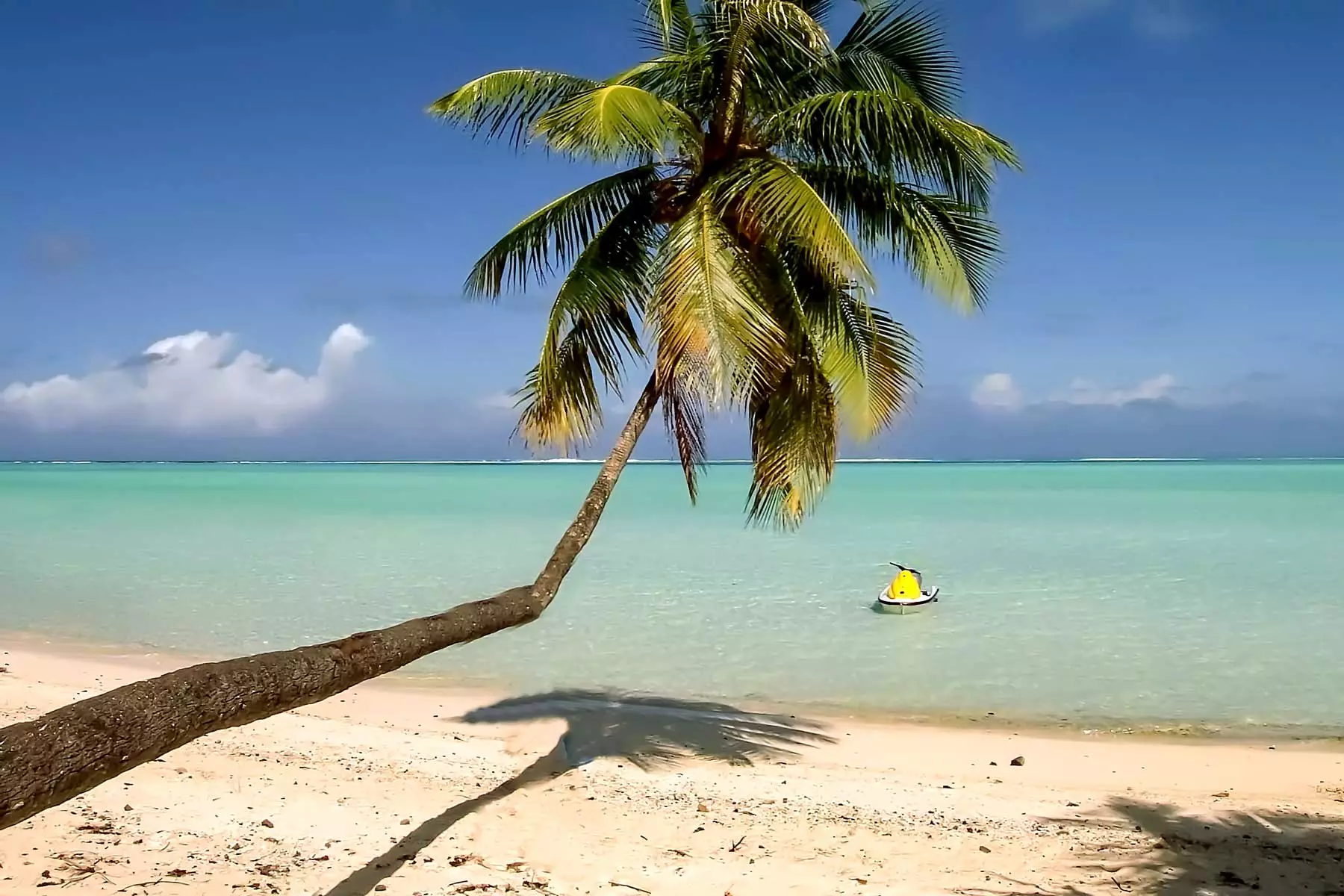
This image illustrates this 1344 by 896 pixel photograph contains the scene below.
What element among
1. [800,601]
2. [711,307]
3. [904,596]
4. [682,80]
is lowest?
[800,601]

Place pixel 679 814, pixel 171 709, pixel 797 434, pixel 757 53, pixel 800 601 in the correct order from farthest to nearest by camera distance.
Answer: pixel 800 601
pixel 797 434
pixel 757 53
pixel 679 814
pixel 171 709

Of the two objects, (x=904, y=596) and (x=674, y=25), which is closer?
(x=674, y=25)

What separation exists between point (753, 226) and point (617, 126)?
142cm

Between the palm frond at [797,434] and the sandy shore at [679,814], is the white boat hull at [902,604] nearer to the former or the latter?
the sandy shore at [679,814]

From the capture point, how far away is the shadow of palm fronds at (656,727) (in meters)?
9.34

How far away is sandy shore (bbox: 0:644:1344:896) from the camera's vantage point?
570 centimetres

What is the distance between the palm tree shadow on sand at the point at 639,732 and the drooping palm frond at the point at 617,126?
4577mm

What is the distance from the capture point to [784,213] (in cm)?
670

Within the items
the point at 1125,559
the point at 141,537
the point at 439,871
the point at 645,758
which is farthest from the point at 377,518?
the point at 439,871

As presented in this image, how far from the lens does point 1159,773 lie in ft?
30.1

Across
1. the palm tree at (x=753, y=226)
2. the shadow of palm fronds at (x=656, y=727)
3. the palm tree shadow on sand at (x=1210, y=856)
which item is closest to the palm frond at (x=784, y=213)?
the palm tree at (x=753, y=226)

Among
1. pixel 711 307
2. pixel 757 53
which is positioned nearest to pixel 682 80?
pixel 757 53

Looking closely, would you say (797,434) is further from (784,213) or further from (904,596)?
(904,596)

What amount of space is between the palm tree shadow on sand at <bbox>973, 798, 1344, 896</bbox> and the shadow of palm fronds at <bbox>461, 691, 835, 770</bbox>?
3.25 meters
